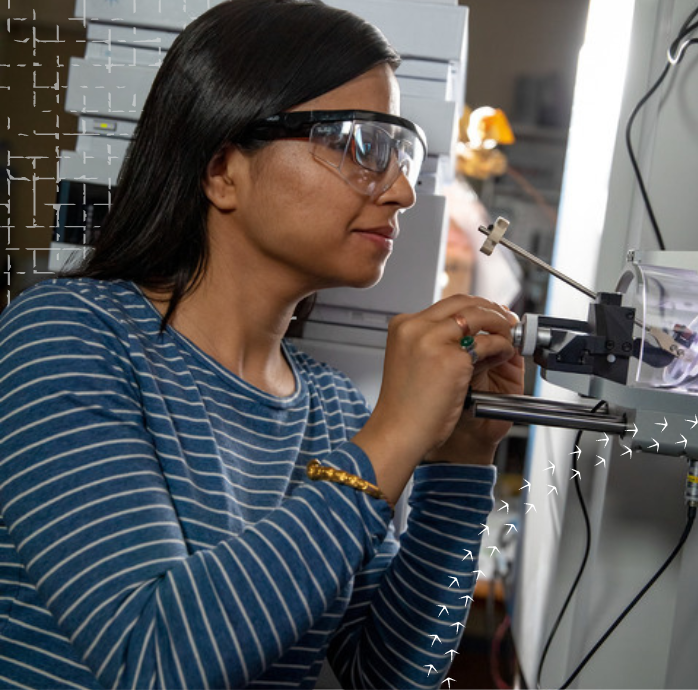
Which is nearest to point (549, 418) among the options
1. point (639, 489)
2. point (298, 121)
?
point (639, 489)

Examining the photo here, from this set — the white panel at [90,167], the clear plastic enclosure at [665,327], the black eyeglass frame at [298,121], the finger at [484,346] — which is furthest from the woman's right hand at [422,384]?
the white panel at [90,167]

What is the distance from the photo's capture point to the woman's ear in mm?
938

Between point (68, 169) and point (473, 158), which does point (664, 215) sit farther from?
point (473, 158)

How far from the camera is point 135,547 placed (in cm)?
66

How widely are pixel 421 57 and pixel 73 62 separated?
1.79 feet

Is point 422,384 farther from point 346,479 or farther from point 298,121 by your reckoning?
point 298,121

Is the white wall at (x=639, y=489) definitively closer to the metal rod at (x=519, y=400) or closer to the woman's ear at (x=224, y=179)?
the metal rod at (x=519, y=400)

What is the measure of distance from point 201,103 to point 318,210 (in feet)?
0.63

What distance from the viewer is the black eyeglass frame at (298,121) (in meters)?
0.88

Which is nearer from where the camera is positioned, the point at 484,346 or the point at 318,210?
the point at 484,346

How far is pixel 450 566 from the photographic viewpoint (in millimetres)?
987

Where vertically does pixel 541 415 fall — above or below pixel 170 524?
above

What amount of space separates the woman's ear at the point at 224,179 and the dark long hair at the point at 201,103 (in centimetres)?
1

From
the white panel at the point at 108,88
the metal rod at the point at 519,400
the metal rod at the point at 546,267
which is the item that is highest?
the white panel at the point at 108,88
